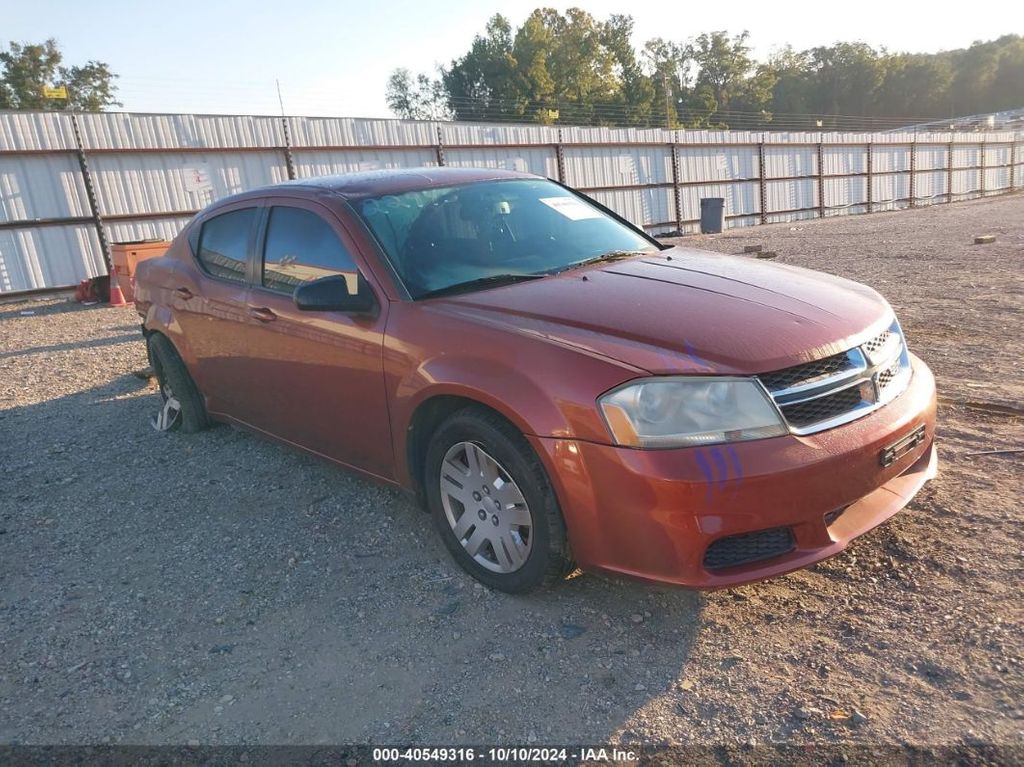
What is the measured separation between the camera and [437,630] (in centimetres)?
274

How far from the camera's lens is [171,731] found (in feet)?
7.57

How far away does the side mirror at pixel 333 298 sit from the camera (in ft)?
10.2

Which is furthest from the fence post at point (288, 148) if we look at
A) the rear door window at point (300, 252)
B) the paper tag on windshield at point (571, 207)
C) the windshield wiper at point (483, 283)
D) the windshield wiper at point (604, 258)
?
the windshield wiper at point (483, 283)

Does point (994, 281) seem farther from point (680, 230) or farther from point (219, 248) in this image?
point (680, 230)

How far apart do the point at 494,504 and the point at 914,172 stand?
40.0m

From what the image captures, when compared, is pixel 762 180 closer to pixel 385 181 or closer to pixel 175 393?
pixel 175 393

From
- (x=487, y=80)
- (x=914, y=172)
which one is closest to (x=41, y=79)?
(x=487, y=80)

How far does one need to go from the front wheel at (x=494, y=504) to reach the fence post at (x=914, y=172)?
39430mm

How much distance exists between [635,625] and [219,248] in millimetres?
3292

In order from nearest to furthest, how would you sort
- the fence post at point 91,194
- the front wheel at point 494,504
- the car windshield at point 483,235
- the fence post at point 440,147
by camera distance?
the front wheel at point 494,504
the car windshield at point 483,235
the fence post at point 91,194
the fence post at point 440,147

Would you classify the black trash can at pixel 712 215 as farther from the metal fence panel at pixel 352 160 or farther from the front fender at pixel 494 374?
the front fender at pixel 494 374

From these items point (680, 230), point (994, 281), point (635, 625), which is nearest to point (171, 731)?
point (635, 625)

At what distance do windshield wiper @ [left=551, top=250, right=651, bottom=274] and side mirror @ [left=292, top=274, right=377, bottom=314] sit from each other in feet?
2.82

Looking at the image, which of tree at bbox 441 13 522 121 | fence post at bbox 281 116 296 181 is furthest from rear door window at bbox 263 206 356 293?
tree at bbox 441 13 522 121
